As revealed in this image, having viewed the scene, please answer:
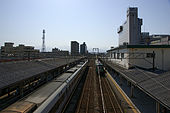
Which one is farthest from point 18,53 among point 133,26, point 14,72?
point 133,26

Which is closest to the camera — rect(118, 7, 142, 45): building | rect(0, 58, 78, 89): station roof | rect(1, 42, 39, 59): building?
rect(0, 58, 78, 89): station roof

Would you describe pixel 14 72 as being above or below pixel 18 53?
below

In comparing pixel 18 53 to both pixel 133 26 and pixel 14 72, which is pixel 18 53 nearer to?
pixel 14 72

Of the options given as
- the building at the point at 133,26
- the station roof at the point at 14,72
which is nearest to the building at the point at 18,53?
the station roof at the point at 14,72

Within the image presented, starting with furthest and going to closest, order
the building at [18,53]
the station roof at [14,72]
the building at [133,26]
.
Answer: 1. the building at [133,26]
2. the building at [18,53]
3. the station roof at [14,72]

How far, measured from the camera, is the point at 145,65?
2059 cm

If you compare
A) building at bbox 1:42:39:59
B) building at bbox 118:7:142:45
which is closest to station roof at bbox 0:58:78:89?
building at bbox 1:42:39:59

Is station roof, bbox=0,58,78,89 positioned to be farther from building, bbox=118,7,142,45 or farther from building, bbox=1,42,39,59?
building, bbox=118,7,142,45

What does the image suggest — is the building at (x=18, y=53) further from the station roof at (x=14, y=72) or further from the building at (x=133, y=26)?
the building at (x=133, y=26)

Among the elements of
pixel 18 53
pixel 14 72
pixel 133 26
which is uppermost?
pixel 133 26

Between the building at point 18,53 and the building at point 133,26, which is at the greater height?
the building at point 133,26

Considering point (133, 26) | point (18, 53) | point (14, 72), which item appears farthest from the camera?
point (133, 26)

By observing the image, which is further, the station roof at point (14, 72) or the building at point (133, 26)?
the building at point (133, 26)

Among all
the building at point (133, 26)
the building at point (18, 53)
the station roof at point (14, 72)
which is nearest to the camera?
the station roof at point (14, 72)
